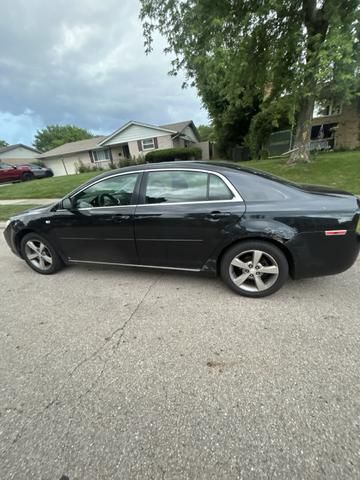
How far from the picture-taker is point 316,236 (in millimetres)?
2402

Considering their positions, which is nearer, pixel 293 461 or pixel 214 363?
pixel 293 461

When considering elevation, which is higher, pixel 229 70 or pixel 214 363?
pixel 229 70

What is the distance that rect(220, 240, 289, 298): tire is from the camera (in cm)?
254

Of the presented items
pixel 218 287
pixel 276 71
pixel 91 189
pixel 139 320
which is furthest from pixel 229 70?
pixel 139 320

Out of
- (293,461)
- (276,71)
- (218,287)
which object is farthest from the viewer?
(276,71)

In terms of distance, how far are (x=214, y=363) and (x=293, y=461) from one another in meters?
0.74

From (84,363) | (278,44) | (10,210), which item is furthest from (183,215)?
(278,44)

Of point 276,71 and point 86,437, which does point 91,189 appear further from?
point 276,71

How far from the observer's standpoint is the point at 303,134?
981 centimetres

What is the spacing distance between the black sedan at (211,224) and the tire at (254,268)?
0.01 meters

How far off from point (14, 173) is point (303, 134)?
19938 millimetres

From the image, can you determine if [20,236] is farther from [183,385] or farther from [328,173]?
[328,173]

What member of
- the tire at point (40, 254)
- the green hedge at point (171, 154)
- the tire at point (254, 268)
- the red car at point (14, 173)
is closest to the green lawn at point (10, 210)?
the tire at point (40, 254)

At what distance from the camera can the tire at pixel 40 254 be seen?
3483 mm
